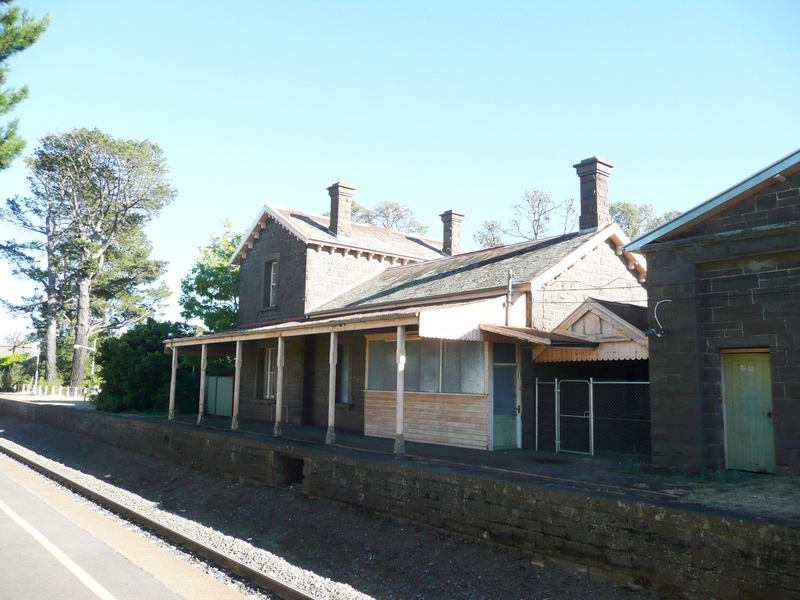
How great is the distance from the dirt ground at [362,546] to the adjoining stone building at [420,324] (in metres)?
1.89

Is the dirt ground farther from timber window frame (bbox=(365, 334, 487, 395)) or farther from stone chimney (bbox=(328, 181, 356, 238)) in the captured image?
stone chimney (bbox=(328, 181, 356, 238))

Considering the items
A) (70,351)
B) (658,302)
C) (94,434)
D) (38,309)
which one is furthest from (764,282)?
(70,351)

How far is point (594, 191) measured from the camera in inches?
638

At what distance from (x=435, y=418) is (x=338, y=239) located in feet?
28.1

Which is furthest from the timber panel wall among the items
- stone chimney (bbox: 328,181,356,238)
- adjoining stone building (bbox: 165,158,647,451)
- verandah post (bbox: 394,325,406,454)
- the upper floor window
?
stone chimney (bbox: 328,181,356,238)

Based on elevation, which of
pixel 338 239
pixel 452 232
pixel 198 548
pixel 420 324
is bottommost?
pixel 198 548

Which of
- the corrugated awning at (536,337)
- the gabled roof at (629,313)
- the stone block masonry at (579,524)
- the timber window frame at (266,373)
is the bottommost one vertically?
the stone block masonry at (579,524)

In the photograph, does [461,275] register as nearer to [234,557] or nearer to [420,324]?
[420,324]

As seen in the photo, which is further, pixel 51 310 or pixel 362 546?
pixel 51 310

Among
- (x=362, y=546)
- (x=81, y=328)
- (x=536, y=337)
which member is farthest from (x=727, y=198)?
(x=81, y=328)

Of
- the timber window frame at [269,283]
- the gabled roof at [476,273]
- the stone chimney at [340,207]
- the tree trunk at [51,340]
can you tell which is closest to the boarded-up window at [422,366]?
the gabled roof at [476,273]

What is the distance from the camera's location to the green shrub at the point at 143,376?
23766mm

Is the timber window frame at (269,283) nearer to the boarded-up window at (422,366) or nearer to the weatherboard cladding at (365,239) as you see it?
the weatherboard cladding at (365,239)

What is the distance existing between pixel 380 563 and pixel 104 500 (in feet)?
19.4
